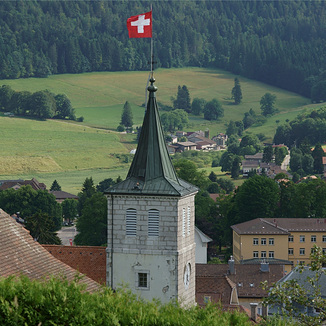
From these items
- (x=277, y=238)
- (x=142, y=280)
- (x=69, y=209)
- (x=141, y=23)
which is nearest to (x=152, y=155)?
(x=142, y=280)

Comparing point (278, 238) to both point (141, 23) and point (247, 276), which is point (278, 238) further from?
point (141, 23)

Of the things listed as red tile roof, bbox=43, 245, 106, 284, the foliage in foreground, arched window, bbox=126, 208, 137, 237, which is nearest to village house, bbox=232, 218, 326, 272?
red tile roof, bbox=43, 245, 106, 284

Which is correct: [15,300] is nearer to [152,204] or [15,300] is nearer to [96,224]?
[152,204]

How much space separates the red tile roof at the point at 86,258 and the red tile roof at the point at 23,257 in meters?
10.8

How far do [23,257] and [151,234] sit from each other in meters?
10.5

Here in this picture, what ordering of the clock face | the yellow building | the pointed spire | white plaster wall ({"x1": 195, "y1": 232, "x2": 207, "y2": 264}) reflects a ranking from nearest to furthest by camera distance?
1. the clock face
2. the pointed spire
3. white plaster wall ({"x1": 195, "y1": 232, "x2": 207, "y2": 264})
4. the yellow building

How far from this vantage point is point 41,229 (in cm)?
10606

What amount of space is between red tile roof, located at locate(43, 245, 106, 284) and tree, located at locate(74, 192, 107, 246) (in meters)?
63.1

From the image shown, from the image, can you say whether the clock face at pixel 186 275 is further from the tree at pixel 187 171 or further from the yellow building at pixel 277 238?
the tree at pixel 187 171

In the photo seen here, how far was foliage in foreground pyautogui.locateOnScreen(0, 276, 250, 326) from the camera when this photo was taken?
27859 millimetres

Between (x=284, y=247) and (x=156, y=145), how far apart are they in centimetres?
7852

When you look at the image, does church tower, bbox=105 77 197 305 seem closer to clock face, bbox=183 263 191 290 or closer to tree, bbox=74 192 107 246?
clock face, bbox=183 263 191 290

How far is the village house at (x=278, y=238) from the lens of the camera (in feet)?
404

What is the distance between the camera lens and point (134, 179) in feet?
155
